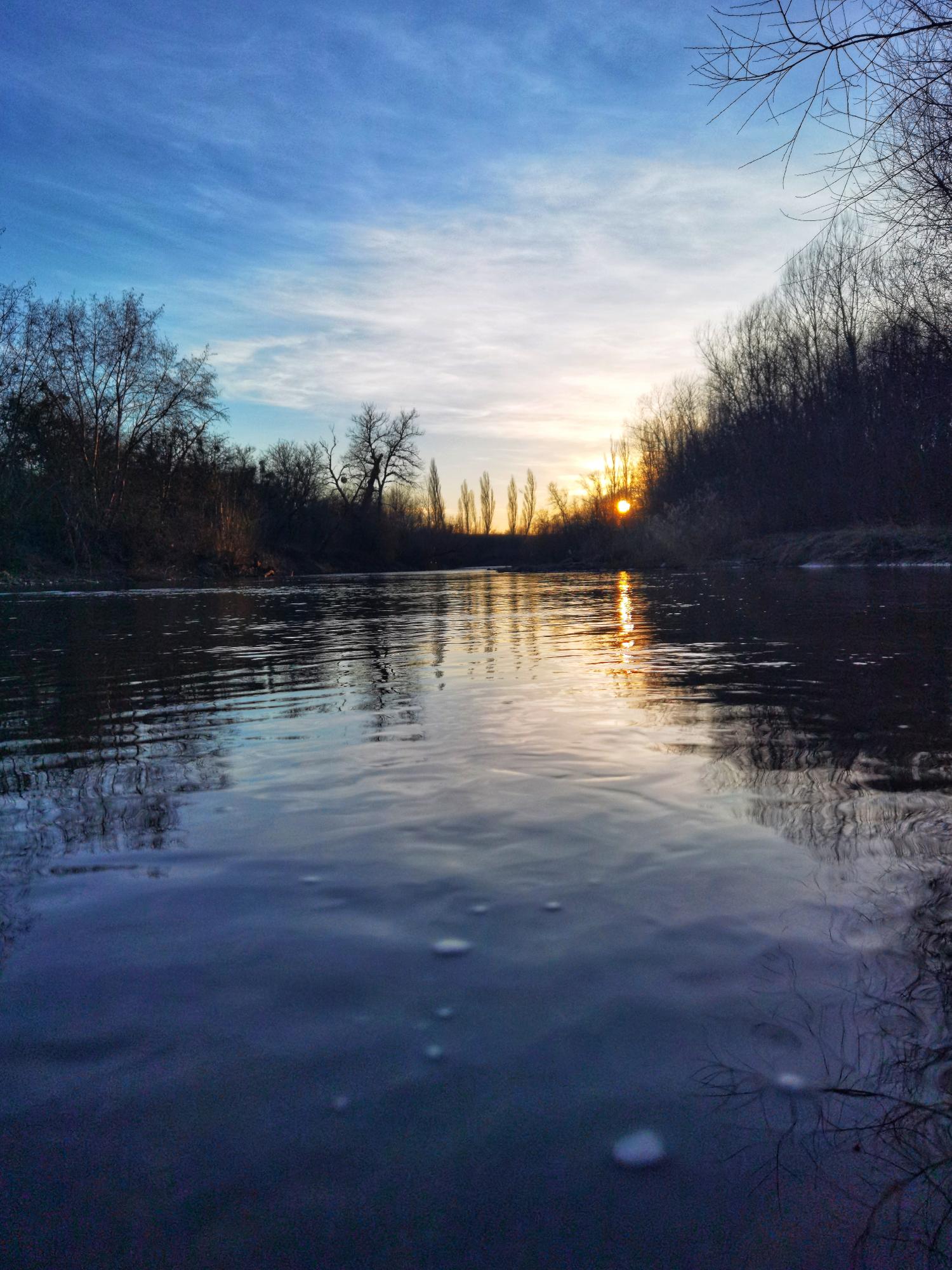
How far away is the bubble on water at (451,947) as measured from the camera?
2400mm

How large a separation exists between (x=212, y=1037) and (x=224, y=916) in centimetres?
72

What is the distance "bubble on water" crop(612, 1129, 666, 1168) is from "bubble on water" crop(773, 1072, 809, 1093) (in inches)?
12.6

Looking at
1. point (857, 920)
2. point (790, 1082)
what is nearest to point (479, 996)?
point (790, 1082)

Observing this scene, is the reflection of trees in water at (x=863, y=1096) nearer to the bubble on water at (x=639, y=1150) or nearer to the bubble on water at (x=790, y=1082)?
the bubble on water at (x=790, y=1082)

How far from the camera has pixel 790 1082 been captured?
1.78 metres

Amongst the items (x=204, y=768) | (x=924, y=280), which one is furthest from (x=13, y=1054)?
(x=924, y=280)

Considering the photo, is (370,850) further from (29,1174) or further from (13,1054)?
(29,1174)

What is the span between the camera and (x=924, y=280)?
17.3 metres

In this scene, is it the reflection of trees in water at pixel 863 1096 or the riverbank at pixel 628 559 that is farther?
the riverbank at pixel 628 559

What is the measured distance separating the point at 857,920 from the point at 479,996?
121 cm

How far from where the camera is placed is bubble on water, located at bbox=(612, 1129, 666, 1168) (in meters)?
1.59

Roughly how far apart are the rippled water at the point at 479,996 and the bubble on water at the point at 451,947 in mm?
34

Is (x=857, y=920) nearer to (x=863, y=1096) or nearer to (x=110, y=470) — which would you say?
(x=863, y=1096)

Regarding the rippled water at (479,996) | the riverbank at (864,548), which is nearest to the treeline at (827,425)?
the riverbank at (864,548)
